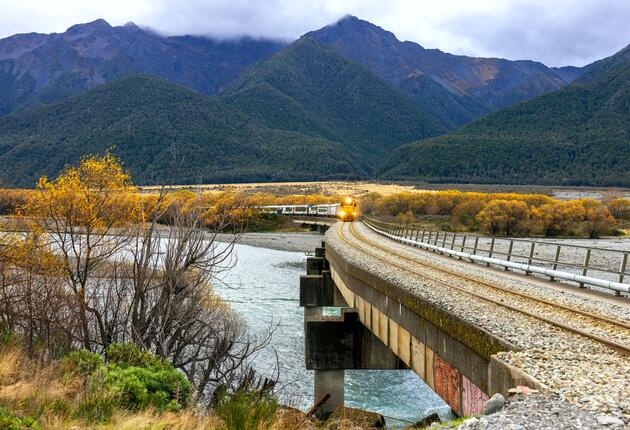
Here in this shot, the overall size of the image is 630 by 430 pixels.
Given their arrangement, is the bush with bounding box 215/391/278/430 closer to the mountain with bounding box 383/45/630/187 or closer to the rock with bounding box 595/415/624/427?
the rock with bounding box 595/415/624/427

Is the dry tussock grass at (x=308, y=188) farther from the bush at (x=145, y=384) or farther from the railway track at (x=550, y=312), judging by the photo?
the bush at (x=145, y=384)

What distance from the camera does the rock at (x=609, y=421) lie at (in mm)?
5230

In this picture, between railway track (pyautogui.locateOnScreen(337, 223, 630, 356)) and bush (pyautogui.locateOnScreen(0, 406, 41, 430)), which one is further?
railway track (pyautogui.locateOnScreen(337, 223, 630, 356))

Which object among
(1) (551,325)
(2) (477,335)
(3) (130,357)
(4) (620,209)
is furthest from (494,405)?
(4) (620,209)

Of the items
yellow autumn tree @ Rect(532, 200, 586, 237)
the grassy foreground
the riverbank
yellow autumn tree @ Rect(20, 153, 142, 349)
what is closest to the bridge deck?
the grassy foreground

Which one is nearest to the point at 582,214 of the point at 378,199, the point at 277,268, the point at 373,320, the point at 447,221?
the point at 447,221

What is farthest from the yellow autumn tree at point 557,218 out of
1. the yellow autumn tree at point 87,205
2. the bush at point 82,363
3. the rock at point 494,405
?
the rock at point 494,405

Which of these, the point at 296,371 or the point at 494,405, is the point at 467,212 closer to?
the point at 296,371

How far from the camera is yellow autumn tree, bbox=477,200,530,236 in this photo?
8669 cm

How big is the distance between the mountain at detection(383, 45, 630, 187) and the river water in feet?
383

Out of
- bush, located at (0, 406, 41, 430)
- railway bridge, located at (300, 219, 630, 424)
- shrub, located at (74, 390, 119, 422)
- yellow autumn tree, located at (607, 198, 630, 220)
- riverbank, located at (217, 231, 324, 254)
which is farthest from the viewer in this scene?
yellow autumn tree, located at (607, 198, 630, 220)

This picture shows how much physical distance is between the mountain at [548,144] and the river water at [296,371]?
116683 mm

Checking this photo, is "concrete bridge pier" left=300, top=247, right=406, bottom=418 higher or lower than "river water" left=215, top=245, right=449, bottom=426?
higher

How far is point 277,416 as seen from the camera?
8.86m
